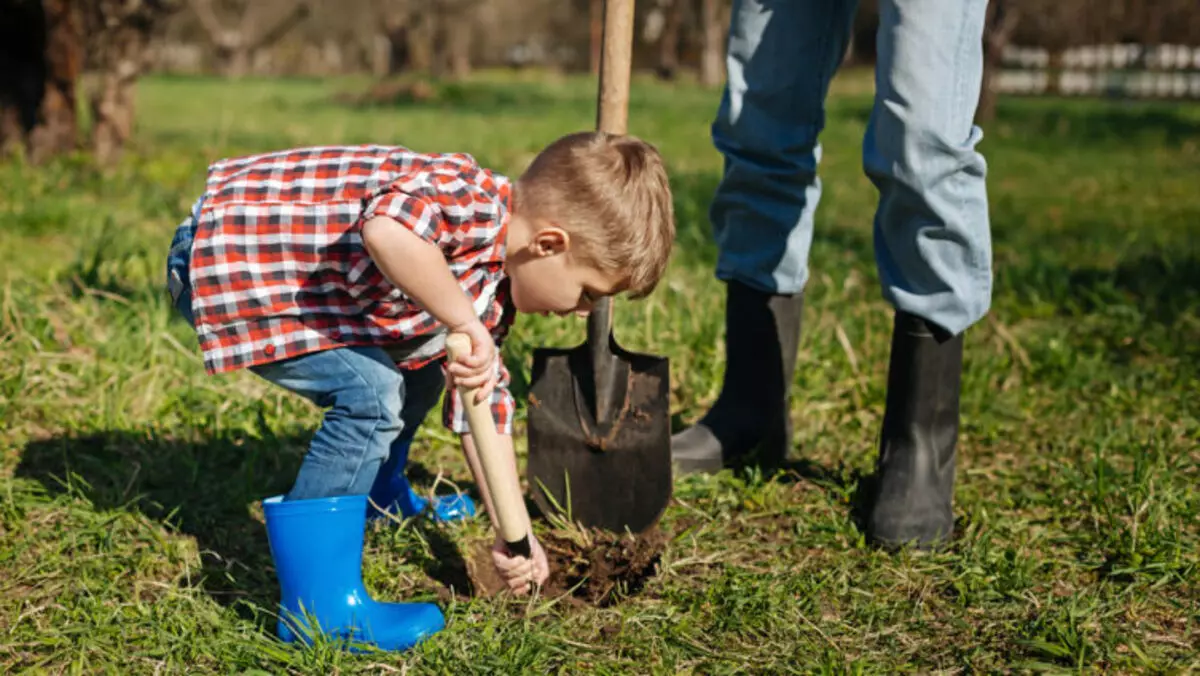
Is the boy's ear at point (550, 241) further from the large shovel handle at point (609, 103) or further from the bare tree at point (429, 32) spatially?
the bare tree at point (429, 32)

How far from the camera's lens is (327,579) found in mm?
1775

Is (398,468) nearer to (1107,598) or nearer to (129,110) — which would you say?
(1107,598)

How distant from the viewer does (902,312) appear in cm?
218

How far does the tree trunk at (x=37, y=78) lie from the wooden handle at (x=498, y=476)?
15.9ft

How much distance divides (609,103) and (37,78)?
15.7 feet

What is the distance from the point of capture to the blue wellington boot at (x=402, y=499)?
88.7 inches

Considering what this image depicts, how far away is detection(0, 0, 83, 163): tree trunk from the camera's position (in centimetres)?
572

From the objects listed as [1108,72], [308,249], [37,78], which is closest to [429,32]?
[1108,72]

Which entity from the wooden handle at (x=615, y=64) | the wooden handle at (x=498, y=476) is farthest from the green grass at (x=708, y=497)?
the wooden handle at (x=615, y=64)

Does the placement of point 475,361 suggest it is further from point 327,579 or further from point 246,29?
point 246,29

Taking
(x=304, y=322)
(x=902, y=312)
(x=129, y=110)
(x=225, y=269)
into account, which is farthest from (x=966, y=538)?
(x=129, y=110)

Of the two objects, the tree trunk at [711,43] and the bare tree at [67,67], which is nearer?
the bare tree at [67,67]

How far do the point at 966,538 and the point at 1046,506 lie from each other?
12.3 inches

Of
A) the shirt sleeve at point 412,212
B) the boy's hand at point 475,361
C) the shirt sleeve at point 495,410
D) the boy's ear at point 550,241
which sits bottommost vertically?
the shirt sleeve at point 495,410
